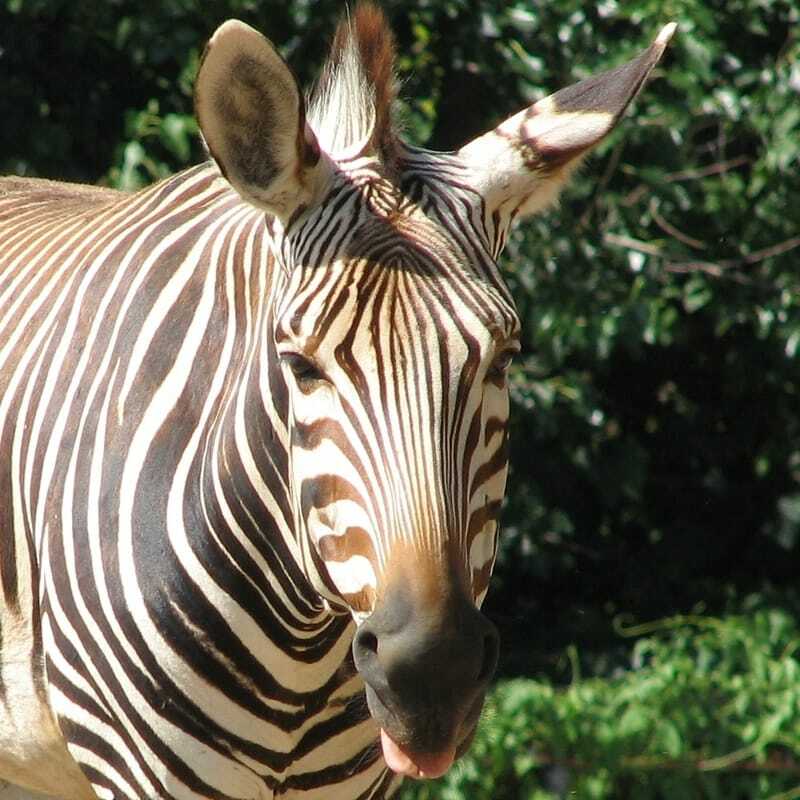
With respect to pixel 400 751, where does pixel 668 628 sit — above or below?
below

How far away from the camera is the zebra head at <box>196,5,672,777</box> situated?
7.63 ft

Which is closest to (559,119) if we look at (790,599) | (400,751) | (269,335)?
(269,335)

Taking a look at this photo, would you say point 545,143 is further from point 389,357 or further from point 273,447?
point 273,447

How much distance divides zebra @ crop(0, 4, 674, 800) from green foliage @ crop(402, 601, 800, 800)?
91.2 inches

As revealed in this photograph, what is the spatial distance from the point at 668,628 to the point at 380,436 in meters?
4.75

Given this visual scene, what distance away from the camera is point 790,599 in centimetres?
673

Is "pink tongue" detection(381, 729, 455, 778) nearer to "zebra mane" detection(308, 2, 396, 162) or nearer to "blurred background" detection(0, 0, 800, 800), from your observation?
"zebra mane" detection(308, 2, 396, 162)

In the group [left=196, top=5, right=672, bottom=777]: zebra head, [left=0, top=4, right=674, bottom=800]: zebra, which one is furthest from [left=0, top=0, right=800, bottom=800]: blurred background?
[left=196, top=5, right=672, bottom=777]: zebra head

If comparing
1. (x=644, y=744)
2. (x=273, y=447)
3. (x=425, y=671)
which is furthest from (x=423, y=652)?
(x=644, y=744)

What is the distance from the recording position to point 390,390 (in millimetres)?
2389

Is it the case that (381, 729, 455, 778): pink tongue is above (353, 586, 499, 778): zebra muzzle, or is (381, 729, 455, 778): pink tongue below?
below

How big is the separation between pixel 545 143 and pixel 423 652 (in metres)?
1.01

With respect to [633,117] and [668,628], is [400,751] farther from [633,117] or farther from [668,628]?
[668,628]

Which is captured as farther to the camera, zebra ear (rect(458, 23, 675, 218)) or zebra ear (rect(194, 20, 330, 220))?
zebra ear (rect(458, 23, 675, 218))
